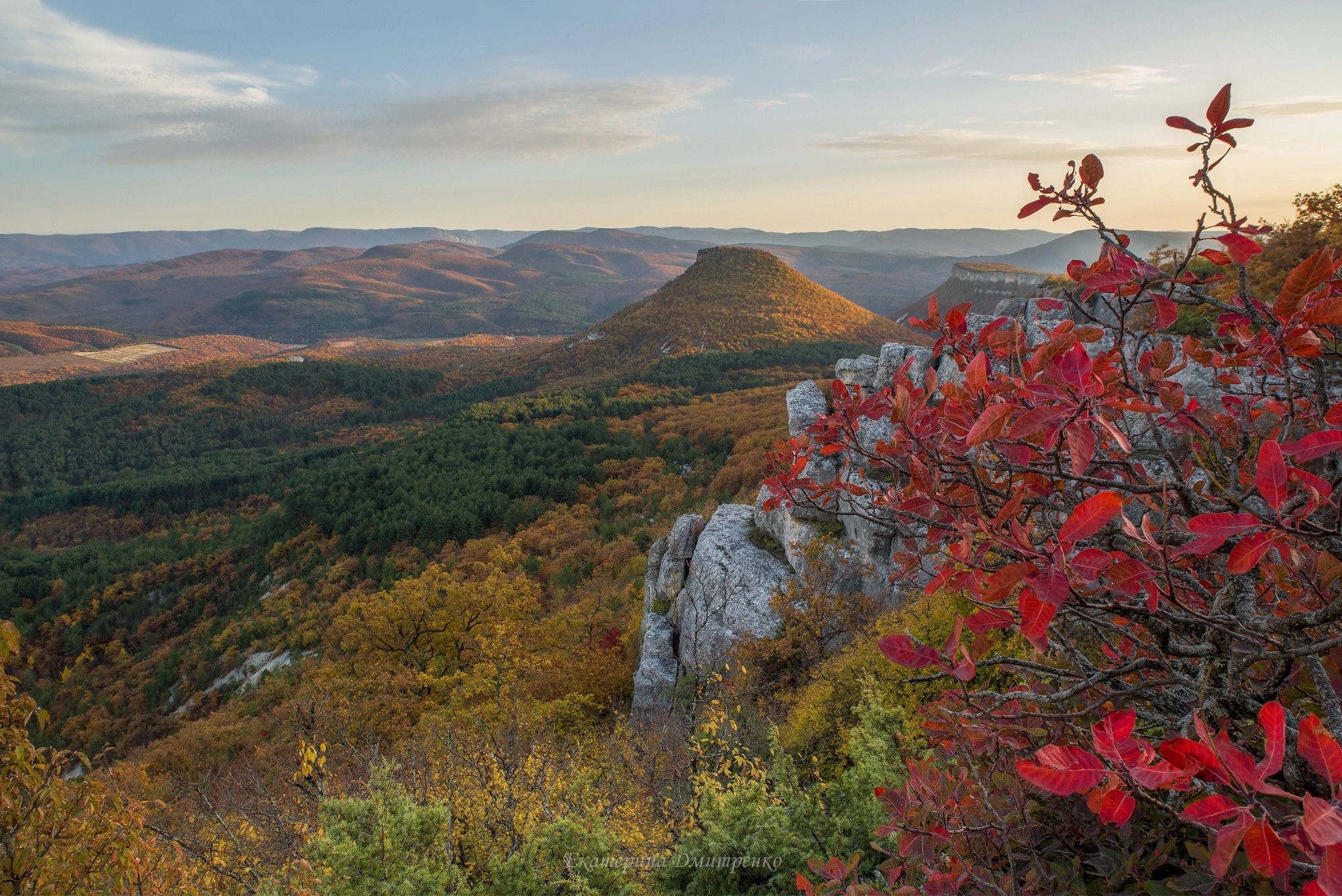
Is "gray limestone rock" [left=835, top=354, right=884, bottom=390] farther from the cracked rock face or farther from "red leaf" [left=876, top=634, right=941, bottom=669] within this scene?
"red leaf" [left=876, top=634, right=941, bottom=669]

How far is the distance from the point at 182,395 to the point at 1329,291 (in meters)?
153

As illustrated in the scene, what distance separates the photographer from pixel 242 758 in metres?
20.2

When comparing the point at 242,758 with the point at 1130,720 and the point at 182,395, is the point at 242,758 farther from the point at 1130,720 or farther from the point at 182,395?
the point at 182,395

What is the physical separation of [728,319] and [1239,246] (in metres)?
119

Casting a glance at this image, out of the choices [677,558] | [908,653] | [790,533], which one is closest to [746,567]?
[790,533]

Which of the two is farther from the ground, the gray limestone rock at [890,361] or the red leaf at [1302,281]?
the red leaf at [1302,281]

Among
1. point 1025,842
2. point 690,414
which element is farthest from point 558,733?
point 690,414

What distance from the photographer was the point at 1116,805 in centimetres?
186

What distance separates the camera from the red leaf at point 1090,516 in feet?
5.52

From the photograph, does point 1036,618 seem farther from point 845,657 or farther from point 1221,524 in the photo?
point 845,657

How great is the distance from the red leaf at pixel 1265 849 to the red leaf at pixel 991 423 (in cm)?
117

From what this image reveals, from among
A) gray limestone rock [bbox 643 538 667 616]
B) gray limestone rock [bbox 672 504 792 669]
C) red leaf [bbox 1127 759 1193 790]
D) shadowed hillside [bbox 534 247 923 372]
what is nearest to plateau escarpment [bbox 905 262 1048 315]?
shadowed hillside [bbox 534 247 923 372]

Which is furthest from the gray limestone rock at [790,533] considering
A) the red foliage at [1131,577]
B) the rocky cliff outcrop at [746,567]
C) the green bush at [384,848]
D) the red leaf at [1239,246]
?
the red leaf at [1239,246]

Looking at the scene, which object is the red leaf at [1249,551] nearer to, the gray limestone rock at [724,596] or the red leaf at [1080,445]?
the red leaf at [1080,445]
